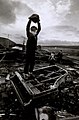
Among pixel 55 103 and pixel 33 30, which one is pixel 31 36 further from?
pixel 55 103

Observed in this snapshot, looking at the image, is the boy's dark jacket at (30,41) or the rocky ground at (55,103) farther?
the boy's dark jacket at (30,41)

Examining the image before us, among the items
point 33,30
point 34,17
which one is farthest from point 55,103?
point 34,17

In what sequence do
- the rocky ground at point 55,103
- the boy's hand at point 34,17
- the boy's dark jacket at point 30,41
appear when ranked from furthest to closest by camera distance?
1. the boy's dark jacket at point 30,41
2. the boy's hand at point 34,17
3. the rocky ground at point 55,103

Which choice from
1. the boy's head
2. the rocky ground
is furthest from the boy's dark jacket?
the rocky ground

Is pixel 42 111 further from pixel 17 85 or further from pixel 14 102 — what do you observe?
pixel 17 85

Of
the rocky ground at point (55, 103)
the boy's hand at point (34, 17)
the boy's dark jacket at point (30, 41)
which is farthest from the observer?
the boy's dark jacket at point (30, 41)

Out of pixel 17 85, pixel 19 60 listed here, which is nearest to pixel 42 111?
pixel 17 85

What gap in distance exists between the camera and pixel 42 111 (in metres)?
3.81

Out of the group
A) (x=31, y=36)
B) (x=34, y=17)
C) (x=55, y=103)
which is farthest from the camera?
(x=31, y=36)

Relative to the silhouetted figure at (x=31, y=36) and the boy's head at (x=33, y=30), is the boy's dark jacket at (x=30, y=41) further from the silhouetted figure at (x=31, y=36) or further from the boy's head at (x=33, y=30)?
the boy's head at (x=33, y=30)

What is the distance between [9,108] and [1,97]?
32.7 inches

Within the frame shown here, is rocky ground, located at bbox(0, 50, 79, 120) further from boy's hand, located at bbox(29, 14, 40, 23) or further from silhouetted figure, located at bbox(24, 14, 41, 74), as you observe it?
boy's hand, located at bbox(29, 14, 40, 23)

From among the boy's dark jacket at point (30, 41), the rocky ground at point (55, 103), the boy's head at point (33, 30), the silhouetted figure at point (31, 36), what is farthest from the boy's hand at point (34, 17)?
the rocky ground at point (55, 103)

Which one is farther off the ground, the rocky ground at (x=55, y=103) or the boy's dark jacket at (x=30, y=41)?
the boy's dark jacket at (x=30, y=41)
